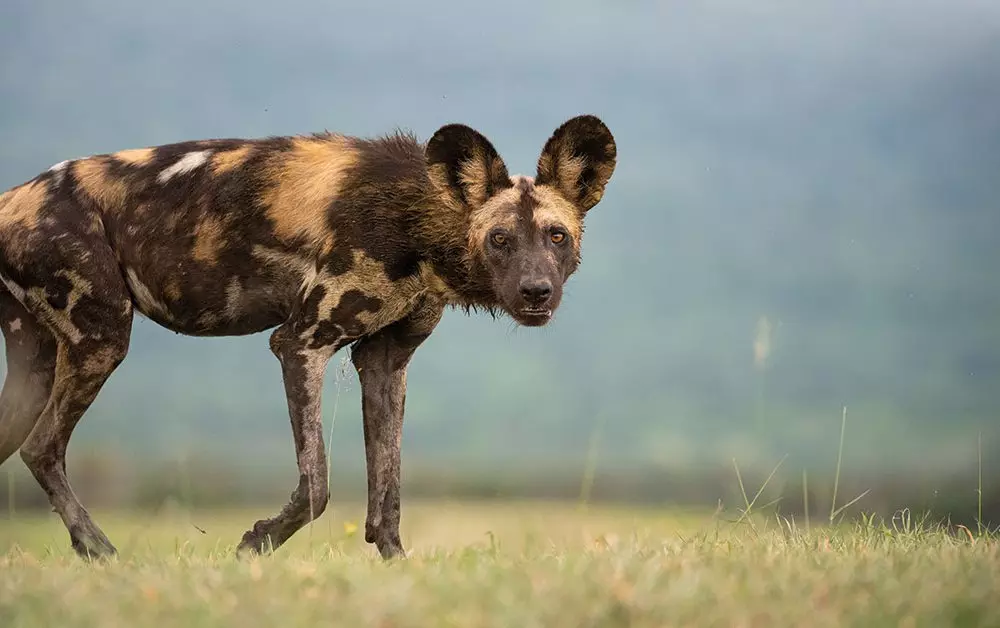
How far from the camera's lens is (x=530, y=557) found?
566 centimetres

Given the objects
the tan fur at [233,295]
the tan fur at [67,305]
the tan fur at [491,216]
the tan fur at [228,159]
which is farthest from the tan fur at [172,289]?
the tan fur at [491,216]

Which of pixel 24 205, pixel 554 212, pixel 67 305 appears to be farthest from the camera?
pixel 24 205

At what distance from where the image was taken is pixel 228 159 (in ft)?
25.4

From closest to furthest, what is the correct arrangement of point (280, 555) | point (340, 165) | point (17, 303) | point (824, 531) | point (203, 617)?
point (203, 617)
point (280, 555)
point (824, 531)
point (340, 165)
point (17, 303)

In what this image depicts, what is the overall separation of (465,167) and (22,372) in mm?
3211

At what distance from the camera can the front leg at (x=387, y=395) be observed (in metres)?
7.50

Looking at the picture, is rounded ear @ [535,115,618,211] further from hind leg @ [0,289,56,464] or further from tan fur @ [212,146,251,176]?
hind leg @ [0,289,56,464]

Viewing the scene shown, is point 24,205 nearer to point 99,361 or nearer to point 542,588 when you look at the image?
point 99,361

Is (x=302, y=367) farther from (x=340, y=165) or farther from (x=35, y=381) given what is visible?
(x=35, y=381)

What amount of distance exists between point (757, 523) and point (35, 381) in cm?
461

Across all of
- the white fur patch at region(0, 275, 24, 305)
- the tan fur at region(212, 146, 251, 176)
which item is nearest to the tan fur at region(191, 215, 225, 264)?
the tan fur at region(212, 146, 251, 176)

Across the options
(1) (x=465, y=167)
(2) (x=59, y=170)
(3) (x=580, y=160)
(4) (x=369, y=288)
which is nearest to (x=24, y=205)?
(2) (x=59, y=170)

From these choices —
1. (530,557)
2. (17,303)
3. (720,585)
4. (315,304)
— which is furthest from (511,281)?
(17,303)

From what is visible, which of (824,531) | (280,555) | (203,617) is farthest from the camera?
(824,531)
